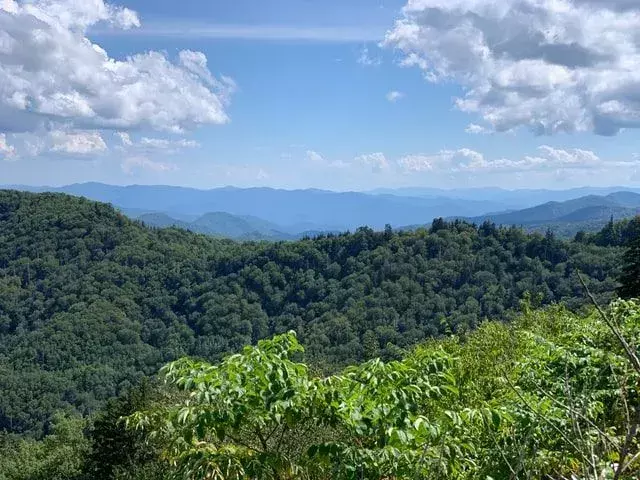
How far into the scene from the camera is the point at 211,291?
4114 inches

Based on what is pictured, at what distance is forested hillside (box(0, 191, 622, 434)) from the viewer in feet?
234

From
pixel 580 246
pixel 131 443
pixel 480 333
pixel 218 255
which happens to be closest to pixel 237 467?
pixel 480 333

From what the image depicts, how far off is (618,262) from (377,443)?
71451 mm

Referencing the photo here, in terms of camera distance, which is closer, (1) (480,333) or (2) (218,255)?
(1) (480,333)

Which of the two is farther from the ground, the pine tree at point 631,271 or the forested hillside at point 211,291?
the pine tree at point 631,271

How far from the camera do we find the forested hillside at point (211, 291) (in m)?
71.3

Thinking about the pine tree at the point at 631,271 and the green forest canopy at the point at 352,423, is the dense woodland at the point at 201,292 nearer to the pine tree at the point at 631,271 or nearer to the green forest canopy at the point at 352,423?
the pine tree at the point at 631,271

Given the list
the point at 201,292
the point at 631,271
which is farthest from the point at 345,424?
the point at 201,292

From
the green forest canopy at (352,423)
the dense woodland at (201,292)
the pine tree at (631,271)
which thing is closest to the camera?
the green forest canopy at (352,423)

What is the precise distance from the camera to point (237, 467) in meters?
3.25


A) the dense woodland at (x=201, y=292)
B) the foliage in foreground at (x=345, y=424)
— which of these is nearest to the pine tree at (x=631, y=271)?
the dense woodland at (x=201, y=292)

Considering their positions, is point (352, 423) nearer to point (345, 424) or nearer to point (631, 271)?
point (345, 424)

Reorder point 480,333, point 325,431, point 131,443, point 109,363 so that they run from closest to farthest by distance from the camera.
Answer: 1. point 325,431
2. point 480,333
3. point 131,443
4. point 109,363

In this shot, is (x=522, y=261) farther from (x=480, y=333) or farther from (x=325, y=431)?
(x=325, y=431)
